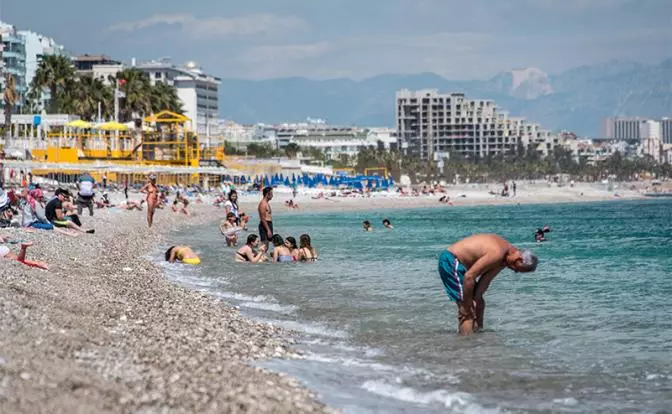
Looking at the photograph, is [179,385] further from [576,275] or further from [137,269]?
[576,275]

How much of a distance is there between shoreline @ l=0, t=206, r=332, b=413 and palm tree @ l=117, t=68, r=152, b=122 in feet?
236

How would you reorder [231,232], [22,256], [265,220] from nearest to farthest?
1. [22,256]
2. [265,220]
3. [231,232]

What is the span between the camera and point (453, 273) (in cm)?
1048

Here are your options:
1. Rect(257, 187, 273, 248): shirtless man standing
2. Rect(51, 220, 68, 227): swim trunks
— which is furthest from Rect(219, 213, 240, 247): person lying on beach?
Rect(257, 187, 273, 248): shirtless man standing

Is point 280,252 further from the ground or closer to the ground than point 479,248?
closer to the ground

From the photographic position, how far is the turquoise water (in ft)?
26.8

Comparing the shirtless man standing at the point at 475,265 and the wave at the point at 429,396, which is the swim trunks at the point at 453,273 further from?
the wave at the point at 429,396

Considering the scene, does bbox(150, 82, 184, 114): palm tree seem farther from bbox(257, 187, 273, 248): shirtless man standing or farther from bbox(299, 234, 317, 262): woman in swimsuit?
bbox(257, 187, 273, 248): shirtless man standing

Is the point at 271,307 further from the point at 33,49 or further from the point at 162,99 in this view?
the point at 33,49

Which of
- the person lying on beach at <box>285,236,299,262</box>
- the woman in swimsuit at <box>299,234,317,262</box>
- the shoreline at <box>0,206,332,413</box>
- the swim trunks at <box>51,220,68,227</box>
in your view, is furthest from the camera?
the swim trunks at <box>51,220,68,227</box>

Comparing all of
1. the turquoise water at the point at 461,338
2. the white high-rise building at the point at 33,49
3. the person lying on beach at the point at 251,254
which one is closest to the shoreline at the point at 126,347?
the turquoise water at the point at 461,338

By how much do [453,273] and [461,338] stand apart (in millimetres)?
773

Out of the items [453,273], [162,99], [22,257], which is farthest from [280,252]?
[162,99]

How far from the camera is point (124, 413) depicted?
608 centimetres
